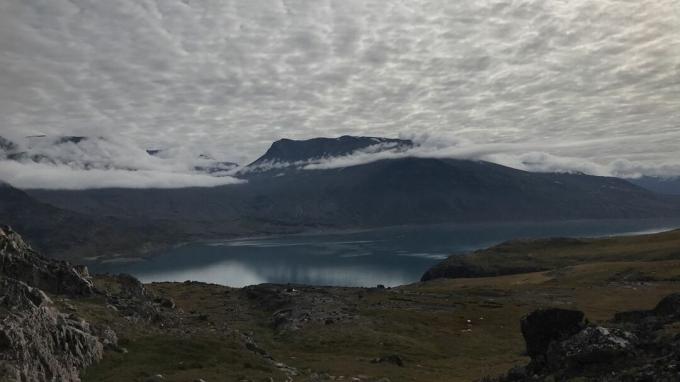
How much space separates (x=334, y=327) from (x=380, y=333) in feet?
24.7

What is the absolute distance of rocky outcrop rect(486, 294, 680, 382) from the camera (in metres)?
21.0

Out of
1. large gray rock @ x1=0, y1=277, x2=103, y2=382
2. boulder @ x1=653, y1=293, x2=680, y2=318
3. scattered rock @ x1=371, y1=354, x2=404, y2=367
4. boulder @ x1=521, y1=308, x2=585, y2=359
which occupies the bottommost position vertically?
scattered rock @ x1=371, y1=354, x2=404, y2=367

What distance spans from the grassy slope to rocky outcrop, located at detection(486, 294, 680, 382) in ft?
44.8

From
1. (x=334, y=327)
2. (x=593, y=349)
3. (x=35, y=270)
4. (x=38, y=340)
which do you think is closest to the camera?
(x=593, y=349)

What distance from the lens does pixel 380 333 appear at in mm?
65938

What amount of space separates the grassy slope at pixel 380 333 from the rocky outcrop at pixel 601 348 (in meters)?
13.6

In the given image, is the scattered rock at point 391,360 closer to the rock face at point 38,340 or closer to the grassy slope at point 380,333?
the grassy slope at point 380,333

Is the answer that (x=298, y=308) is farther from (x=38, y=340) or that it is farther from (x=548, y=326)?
(x=548, y=326)

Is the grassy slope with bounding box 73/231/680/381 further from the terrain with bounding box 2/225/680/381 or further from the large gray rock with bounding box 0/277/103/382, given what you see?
the large gray rock with bounding box 0/277/103/382

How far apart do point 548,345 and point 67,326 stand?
108ft

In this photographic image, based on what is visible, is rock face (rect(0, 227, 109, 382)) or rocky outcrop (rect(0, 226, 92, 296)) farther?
rocky outcrop (rect(0, 226, 92, 296))

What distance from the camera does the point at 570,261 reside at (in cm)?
19025

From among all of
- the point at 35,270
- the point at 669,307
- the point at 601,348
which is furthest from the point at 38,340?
the point at 669,307

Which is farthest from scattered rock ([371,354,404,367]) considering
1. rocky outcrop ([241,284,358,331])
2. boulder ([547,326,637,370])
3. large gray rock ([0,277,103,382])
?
large gray rock ([0,277,103,382])
